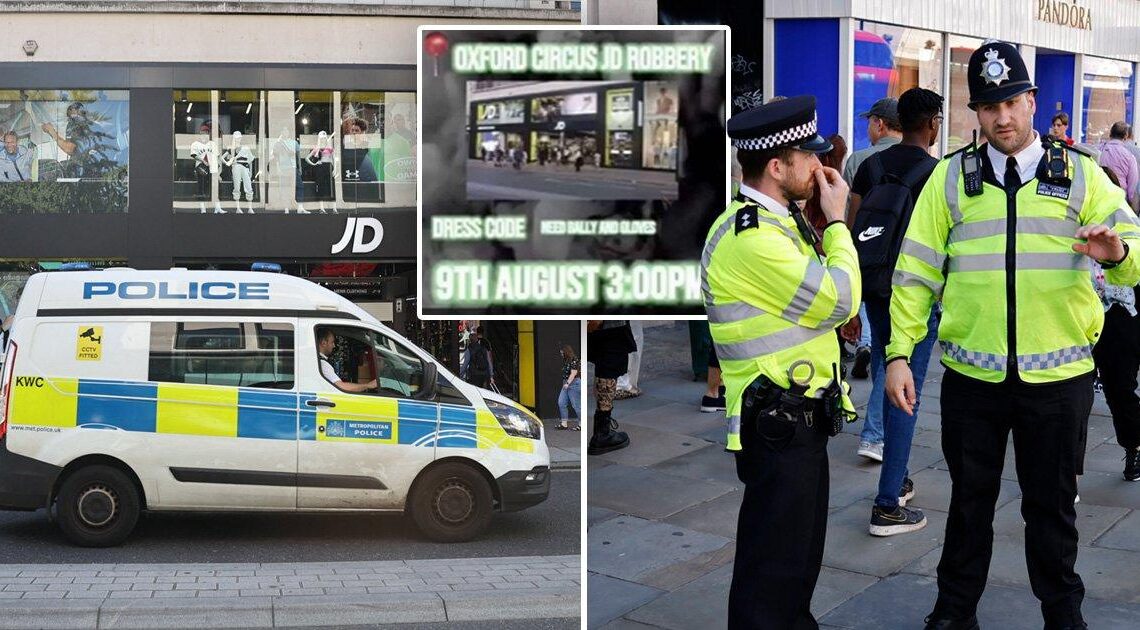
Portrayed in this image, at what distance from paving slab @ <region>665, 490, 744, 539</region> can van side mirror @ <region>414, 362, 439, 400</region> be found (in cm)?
211

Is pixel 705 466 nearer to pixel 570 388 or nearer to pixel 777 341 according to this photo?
pixel 570 388

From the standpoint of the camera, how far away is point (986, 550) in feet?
14.3

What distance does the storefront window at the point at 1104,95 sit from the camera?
19281 mm

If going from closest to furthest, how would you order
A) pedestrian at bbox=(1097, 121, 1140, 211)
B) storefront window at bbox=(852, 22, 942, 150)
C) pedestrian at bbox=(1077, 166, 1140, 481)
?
pedestrian at bbox=(1077, 166, 1140, 481)
pedestrian at bbox=(1097, 121, 1140, 211)
storefront window at bbox=(852, 22, 942, 150)

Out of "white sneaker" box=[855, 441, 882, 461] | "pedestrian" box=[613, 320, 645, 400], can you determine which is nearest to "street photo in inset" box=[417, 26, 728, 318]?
"white sneaker" box=[855, 441, 882, 461]

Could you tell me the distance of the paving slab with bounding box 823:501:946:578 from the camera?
17.6 ft

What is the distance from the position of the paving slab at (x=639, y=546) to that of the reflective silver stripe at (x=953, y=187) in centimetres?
204

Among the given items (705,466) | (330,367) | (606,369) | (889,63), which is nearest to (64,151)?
(330,367)

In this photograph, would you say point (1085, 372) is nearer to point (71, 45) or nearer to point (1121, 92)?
point (71, 45)

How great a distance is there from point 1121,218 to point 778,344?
130 centimetres

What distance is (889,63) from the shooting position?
44.9 feet

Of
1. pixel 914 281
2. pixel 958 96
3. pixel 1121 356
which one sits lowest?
pixel 1121 356

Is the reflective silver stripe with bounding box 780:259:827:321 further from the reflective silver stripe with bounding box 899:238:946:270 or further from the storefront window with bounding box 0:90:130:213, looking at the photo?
the storefront window with bounding box 0:90:130:213

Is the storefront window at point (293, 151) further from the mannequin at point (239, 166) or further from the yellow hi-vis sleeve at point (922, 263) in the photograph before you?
the yellow hi-vis sleeve at point (922, 263)
